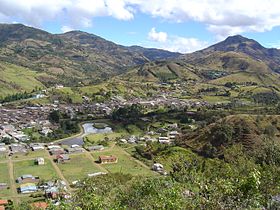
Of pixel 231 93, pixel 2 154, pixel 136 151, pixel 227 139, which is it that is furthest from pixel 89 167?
pixel 231 93

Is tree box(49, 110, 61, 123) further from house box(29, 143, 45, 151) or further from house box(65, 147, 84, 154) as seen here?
house box(65, 147, 84, 154)

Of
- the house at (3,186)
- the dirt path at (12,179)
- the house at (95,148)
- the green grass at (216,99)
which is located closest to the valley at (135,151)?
the dirt path at (12,179)

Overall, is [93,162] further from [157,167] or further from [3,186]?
[3,186]

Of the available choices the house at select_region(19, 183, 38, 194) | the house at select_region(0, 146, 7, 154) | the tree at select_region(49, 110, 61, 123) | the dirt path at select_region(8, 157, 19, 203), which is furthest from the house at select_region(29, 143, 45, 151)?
the tree at select_region(49, 110, 61, 123)

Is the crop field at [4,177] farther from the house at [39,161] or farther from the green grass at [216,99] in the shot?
the green grass at [216,99]

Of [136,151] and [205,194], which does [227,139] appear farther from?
[205,194]

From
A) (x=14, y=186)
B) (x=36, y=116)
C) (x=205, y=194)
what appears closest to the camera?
(x=205, y=194)
